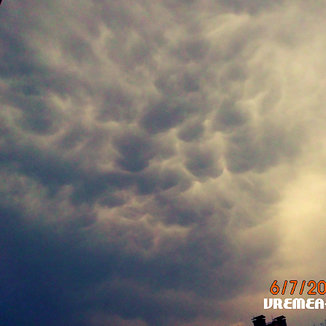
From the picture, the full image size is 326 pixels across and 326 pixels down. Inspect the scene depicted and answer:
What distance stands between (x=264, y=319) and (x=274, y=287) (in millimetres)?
5554

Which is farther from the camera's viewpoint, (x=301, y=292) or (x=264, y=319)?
(x=301, y=292)

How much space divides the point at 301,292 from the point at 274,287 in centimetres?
337

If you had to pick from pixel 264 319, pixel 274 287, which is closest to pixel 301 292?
pixel 274 287

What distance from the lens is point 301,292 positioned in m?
35.2

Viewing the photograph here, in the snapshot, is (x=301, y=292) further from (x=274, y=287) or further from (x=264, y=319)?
(x=264, y=319)

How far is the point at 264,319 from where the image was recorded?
101 ft

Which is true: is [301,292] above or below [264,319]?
above

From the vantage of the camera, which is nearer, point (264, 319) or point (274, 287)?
point (264, 319)

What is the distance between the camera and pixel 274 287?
35.4 m

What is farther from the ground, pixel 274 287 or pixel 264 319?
pixel 274 287

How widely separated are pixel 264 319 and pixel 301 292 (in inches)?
300
